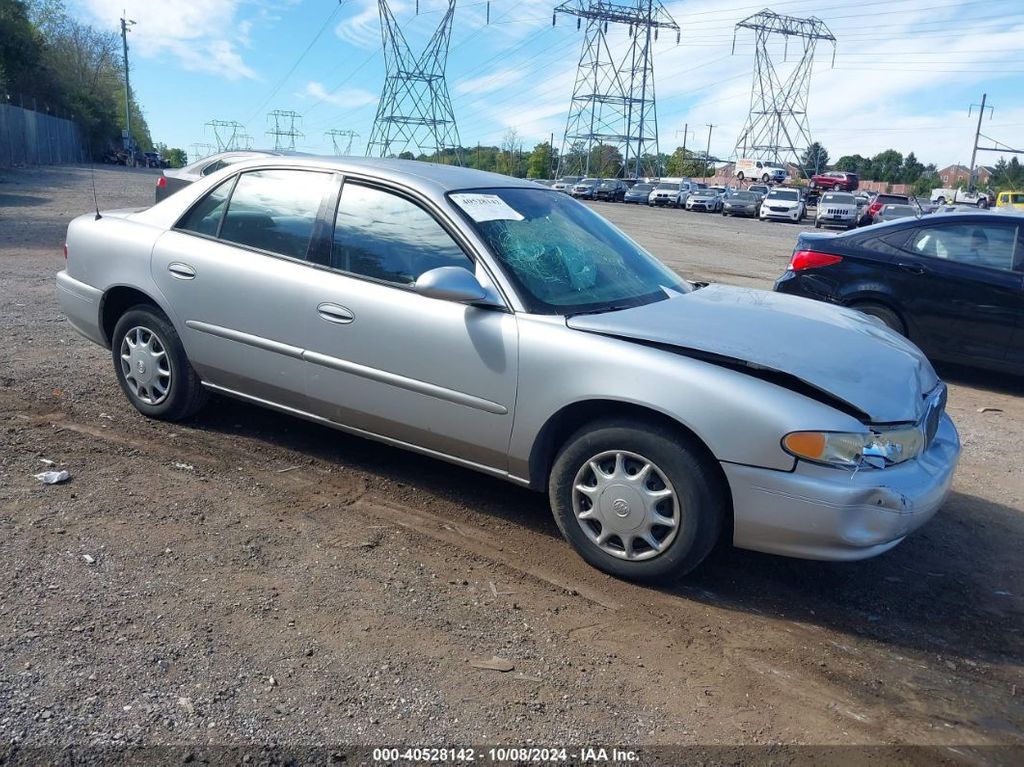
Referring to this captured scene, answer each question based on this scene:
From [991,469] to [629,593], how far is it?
3.13m

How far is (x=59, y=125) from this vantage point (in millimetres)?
57438

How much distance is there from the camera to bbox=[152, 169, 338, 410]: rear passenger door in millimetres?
4418

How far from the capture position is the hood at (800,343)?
3.43 meters

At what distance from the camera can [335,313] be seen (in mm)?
4203

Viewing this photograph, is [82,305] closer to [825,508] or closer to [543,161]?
[825,508]

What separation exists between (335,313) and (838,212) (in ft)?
120

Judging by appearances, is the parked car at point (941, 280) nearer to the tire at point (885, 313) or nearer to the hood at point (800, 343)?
the tire at point (885, 313)

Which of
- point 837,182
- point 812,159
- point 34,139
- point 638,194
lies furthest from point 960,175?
point 34,139

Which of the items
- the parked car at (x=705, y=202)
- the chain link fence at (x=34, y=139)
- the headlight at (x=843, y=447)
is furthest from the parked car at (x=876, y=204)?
the chain link fence at (x=34, y=139)

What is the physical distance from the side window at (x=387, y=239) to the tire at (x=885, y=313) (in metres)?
4.88

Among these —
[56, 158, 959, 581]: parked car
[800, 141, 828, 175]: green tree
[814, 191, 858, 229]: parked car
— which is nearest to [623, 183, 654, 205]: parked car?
[814, 191, 858, 229]: parked car

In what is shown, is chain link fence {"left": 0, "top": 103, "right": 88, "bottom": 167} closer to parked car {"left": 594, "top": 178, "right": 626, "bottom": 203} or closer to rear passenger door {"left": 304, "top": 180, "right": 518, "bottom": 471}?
parked car {"left": 594, "top": 178, "right": 626, "bottom": 203}

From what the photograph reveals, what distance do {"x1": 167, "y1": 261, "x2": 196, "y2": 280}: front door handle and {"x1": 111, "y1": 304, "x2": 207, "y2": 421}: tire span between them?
31cm

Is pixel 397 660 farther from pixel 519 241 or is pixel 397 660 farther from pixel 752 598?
pixel 519 241
